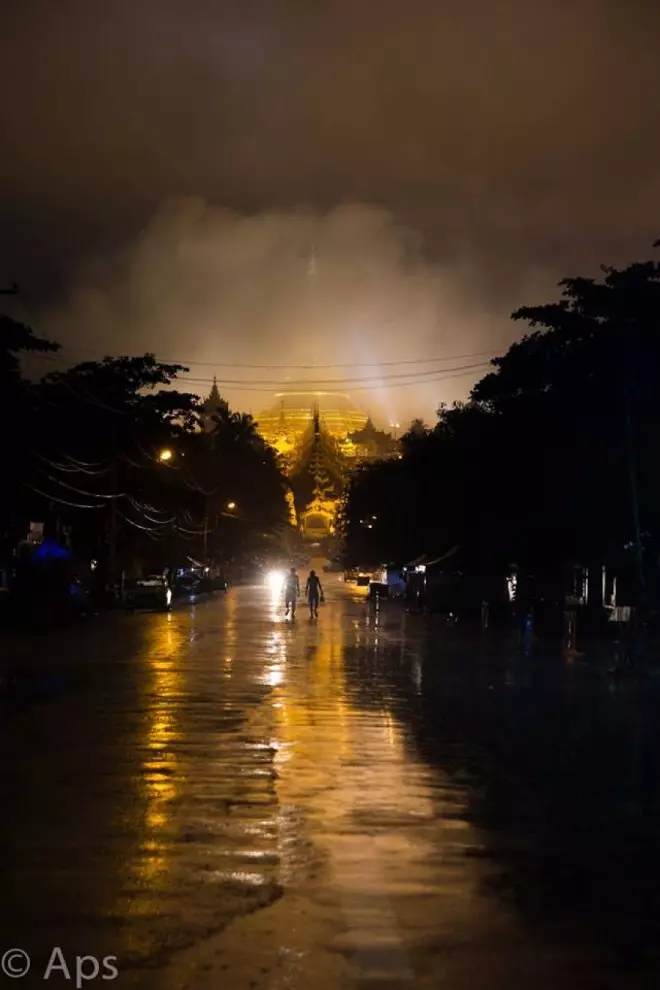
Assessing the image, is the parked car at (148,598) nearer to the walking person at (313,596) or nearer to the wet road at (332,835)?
the walking person at (313,596)

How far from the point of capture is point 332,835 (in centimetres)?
922

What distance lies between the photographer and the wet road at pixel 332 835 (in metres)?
6.38

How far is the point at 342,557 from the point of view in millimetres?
172750

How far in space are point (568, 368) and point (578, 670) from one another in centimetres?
1816

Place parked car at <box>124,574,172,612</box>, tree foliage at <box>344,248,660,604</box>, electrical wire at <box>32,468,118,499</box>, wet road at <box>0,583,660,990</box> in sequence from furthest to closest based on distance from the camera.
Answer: electrical wire at <box>32,468,118,499</box>
parked car at <box>124,574,172,612</box>
tree foliage at <box>344,248,660,604</box>
wet road at <box>0,583,660,990</box>

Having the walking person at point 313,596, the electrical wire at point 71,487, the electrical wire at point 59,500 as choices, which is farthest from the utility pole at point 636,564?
the electrical wire at point 71,487

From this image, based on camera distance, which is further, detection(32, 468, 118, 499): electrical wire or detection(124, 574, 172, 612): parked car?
detection(32, 468, 118, 499): electrical wire

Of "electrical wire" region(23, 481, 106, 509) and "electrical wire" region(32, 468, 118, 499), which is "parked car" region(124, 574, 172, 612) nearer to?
"electrical wire" region(23, 481, 106, 509)

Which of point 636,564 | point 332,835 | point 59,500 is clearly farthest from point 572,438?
point 332,835

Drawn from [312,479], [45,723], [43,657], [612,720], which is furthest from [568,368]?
[312,479]

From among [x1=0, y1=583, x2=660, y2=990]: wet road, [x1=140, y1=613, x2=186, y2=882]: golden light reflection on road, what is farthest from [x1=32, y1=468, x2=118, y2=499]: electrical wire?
[x1=0, y1=583, x2=660, y2=990]: wet road

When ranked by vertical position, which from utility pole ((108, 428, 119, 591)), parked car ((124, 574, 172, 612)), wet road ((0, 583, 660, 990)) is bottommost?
wet road ((0, 583, 660, 990))

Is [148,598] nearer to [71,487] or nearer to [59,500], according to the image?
[59,500]

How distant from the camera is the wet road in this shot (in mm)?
6383
